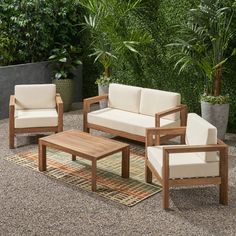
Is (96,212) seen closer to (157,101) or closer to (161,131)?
(161,131)

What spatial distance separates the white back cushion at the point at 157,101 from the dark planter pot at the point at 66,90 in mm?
2157

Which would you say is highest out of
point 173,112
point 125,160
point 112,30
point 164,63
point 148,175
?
point 112,30

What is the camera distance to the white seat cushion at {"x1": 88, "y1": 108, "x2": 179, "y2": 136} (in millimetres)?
5438

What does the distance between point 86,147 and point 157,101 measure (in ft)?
4.70

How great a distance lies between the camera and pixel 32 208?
13.1 ft

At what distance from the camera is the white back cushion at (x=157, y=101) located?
5547 mm

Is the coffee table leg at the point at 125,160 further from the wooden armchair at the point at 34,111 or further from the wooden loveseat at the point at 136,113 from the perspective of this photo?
the wooden armchair at the point at 34,111

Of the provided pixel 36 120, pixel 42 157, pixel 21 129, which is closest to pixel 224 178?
pixel 42 157

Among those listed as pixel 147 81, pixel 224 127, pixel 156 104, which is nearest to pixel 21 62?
pixel 147 81

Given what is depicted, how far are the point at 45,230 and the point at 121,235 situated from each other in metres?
0.62

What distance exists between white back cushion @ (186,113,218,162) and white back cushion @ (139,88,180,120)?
113 cm

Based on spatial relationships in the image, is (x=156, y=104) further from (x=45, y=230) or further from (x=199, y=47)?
(x=45, y=230)

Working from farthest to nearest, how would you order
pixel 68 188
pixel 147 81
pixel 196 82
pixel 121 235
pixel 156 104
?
pixel 147 81 < pixel 196 82 < pixel 156 104 < pixel 68 188 < pixel 121 235

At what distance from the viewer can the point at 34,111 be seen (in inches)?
237
